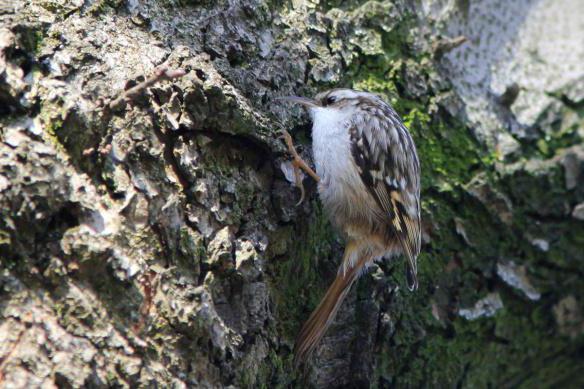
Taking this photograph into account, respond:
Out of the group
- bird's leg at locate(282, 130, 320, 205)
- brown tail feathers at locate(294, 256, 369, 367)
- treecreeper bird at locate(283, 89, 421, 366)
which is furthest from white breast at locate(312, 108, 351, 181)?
brown tail feathers at locate(294, 256, 369, 367)

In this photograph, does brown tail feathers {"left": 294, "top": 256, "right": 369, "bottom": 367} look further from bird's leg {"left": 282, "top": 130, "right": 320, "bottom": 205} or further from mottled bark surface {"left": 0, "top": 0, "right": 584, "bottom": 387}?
bird's leg {"left": 282, "top": 130, "right": 320, "bottom": 205}

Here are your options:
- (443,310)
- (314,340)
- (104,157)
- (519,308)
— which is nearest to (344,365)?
(314,340)

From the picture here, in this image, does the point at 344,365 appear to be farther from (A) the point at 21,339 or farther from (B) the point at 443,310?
(A) the point at 21,339

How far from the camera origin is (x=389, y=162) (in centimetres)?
228

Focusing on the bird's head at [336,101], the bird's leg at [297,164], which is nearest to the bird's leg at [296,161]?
the bird's leg at [297,164]

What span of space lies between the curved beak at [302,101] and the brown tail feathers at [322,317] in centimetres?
48

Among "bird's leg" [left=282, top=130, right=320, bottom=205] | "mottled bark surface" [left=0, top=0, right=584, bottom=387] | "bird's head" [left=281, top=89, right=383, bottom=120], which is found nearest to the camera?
"mottled bark surface" [left=0, top=0, right=584, bottom=387]

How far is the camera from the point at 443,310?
210 centimetres

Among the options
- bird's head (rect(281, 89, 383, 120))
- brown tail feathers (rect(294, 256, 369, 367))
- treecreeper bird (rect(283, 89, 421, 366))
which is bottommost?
brown tail feathers (rect(294, 256, 369, 367))

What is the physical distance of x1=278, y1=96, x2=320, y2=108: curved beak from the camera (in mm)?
Answer: 1922

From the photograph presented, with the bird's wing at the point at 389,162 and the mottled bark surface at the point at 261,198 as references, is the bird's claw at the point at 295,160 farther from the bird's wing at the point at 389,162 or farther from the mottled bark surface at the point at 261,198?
→ the bird's wing at the point at 389,162

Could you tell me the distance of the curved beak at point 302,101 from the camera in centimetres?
192

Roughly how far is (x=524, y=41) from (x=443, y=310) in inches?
45.9

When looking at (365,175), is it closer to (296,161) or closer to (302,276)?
(296,161)
